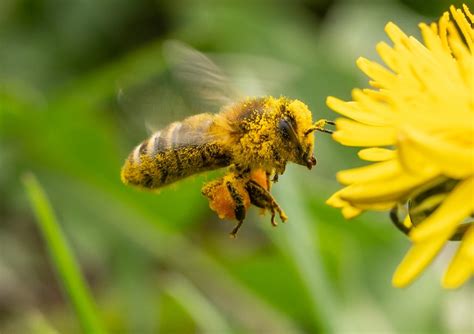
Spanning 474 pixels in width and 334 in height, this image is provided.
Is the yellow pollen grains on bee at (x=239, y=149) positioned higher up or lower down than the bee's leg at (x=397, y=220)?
higher up

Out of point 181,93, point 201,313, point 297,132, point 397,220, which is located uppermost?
point 181,93

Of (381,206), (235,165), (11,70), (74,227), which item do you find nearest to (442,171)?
(381,206)

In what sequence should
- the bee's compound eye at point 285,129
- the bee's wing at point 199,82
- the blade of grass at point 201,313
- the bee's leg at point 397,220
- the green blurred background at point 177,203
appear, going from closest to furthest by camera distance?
the bee's leg at point 397,220 < the bee's compound eye at point 285,129 < the bee's wing at point 199,82 < the blade of grass at point 201,313 < the green blurred background at point 177,203

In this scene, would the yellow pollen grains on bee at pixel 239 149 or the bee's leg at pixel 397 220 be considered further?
the yellow pollen grains on bee at pixel 239 149

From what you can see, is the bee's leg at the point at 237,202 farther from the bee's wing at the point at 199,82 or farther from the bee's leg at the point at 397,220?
the bee's leg at the point at 397,220

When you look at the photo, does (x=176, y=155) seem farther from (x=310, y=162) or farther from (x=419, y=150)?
(x=419, y=150)

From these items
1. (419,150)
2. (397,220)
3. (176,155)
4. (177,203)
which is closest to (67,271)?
(176,155)

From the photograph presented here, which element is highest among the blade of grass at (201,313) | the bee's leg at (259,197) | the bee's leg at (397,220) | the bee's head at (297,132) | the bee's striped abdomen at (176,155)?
the bee's striped abdomen at (176,155)

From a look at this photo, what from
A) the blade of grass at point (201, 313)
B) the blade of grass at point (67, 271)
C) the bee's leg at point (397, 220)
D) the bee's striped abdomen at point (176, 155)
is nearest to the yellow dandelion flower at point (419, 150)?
the bee's leg at point (397, 220)
